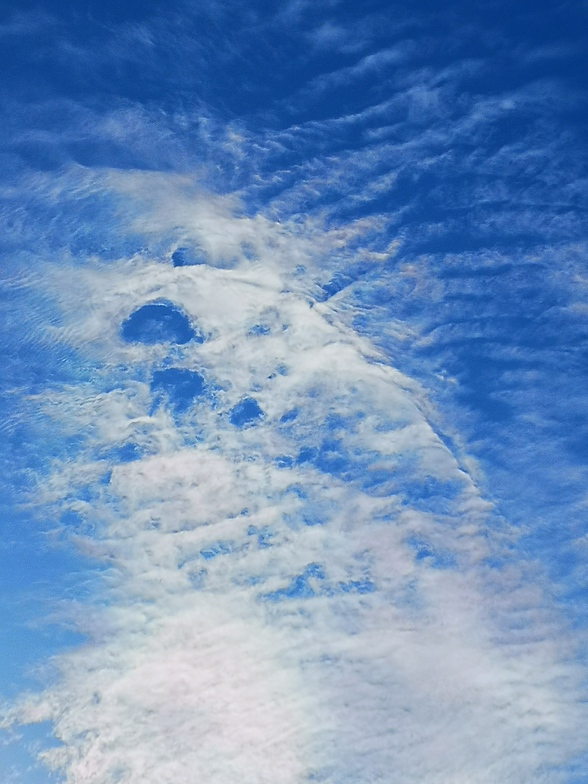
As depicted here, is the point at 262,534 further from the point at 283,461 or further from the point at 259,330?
the point at 259,330

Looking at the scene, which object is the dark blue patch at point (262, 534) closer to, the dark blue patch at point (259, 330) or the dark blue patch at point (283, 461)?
the dark blue patch at point (283, 461)

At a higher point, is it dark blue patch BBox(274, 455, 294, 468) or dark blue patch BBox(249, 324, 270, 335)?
dark blue patch BBox(249, 324, 270, 335)

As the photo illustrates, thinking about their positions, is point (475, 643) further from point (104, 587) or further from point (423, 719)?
point (104, 587)

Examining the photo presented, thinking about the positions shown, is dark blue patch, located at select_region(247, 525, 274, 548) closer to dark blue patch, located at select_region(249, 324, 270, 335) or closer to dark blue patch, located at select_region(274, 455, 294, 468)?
dark blue patch, located at select_region(274, 455, 294, 468)

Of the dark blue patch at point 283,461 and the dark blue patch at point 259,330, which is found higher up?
the dark blue patch at point 259,330

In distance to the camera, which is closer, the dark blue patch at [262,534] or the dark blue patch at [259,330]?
the dark blue patch at [259,330]

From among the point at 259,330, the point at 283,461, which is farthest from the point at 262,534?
the point at 259,330

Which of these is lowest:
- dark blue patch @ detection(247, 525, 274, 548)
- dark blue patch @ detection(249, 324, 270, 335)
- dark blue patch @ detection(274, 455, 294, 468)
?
dark blue patch @ detection(247, 525, 274, 548)

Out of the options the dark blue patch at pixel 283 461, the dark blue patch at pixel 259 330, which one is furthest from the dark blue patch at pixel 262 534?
the dark blue patch at pixel 259 330

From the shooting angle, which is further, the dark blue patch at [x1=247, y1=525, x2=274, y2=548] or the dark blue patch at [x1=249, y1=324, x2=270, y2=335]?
the dark blue patch at [x1=247, y1=525, x2=274, y2=548]

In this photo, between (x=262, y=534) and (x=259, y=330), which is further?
(x=262, y=534)

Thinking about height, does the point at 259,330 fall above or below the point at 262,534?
above

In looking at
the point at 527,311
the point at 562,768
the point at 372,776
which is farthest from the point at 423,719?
the point at 527,311

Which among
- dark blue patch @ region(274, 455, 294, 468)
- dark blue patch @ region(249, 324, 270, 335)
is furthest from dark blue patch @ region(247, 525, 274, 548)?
dark blue patch @ region(249, 324, 270, 335)
